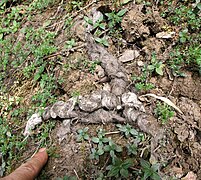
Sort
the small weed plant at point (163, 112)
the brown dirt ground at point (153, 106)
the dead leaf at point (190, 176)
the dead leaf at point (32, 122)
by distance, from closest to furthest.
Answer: the dead leaf at point (190, 176) < the brown dirt ground at point (153, 106) < the small weed plant at point (163, 112) < the dead leaf at point (32, 122)

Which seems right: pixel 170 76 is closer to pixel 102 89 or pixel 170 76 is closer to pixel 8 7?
pixel 102 89

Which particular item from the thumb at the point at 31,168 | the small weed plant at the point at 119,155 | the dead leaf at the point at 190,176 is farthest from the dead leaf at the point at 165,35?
the thumb at the point at 31,168

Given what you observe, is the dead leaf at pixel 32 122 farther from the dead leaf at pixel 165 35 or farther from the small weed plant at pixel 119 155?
the dead leaf at pixel 165 35

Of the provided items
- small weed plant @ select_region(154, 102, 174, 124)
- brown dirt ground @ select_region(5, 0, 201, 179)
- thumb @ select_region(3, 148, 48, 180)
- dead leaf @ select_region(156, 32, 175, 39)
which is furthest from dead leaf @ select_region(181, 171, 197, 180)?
dead leaf @ select_region(156, 32, 175, 39)

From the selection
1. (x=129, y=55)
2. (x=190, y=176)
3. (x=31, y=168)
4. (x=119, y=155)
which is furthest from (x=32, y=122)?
(x=190, y=176)

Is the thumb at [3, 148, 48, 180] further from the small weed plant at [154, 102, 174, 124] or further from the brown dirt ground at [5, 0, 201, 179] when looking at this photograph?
the small weed plant at [154, 102, 174, 124]

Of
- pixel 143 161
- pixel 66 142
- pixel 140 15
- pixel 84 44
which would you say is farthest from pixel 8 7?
pixel 143 161

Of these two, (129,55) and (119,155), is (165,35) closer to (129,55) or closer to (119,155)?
(129,55)

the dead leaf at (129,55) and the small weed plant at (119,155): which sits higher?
the dead leaf at (129,55)

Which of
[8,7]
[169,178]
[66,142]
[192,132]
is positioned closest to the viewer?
[169,178]
